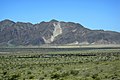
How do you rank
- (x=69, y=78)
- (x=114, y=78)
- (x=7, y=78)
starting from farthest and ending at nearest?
1. (x=7, y=78)
2. (x=69, y=78)
3. (x=114, y=78)

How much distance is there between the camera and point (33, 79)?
3388 centimetres

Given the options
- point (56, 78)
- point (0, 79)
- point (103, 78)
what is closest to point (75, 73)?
point (56, 78)

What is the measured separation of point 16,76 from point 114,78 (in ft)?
44.1

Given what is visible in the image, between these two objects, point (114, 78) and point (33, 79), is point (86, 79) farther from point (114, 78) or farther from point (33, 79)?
point (33, 79)

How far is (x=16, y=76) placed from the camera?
37219mm

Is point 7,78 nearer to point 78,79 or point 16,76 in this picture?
point 16,76

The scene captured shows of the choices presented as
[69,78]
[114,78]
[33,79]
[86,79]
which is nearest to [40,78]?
[33,79]

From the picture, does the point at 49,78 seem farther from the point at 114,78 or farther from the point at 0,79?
the point at 114,78

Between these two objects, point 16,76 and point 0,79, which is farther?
point 16,76

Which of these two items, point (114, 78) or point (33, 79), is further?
point (33, 79)

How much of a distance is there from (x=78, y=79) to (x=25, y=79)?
6.76 metres

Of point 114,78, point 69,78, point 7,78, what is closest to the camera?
point 114,78

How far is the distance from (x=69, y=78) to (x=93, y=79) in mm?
3228

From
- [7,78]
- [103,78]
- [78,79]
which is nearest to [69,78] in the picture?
[78,79]
